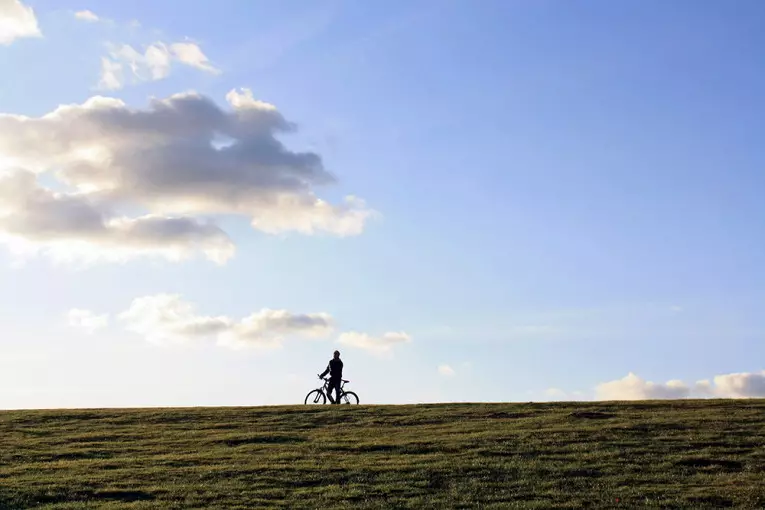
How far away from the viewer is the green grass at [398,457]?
2919 centimetres

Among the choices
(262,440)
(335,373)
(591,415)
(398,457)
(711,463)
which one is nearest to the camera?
(711,463)

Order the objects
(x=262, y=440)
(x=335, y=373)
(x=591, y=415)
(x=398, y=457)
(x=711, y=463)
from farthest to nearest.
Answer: (x=335, y=373) < (x=591, y=415) < (x=262, y=440) < (x=398, y=457) < (x=711, y=463)

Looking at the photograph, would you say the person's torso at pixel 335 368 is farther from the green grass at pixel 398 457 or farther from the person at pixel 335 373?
the green grass at pixel 398 457

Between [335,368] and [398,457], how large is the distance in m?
19.6

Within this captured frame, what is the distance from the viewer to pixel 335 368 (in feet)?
177

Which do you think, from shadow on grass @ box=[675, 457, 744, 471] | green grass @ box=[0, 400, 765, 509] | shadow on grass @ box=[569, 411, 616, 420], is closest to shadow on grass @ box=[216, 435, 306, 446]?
green grass @ box=[0, 400, 765, 509]

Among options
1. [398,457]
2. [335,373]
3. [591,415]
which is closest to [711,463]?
[591,415]

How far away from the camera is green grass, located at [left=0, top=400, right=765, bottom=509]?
95.8ft

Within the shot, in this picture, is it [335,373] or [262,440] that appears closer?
[262,440]

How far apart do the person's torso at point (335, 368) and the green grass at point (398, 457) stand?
537 centimetres

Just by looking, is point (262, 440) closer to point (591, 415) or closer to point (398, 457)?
point (398, 457)

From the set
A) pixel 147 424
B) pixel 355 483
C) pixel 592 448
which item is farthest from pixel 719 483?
pixel 147 424

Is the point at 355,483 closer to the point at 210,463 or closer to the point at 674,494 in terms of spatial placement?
the point at 210,463

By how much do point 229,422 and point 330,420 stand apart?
4917 millimetres
